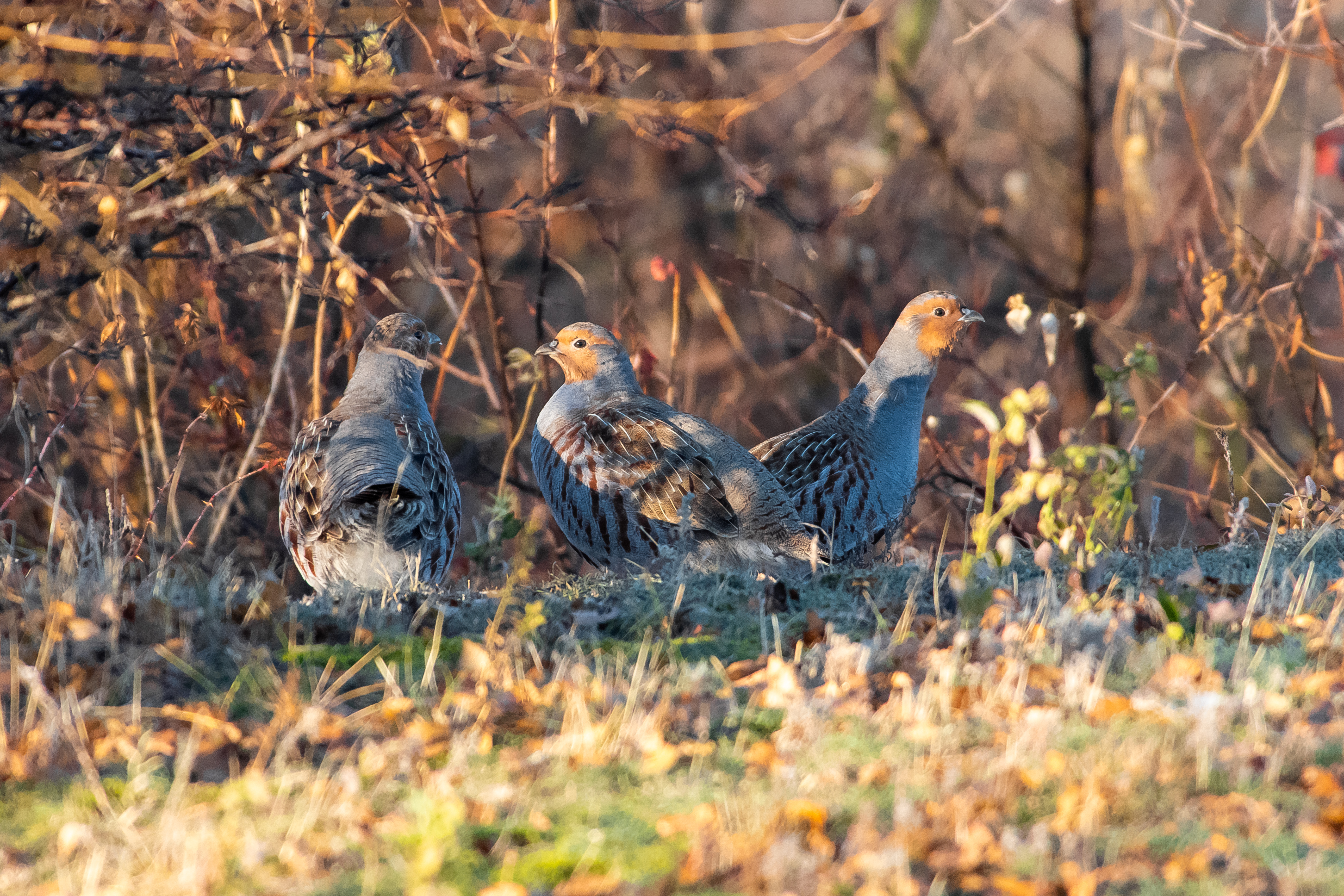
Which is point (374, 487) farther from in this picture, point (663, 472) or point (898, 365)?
point (898, 365)

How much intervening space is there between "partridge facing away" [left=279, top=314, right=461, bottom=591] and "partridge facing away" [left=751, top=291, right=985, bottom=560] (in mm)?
1692

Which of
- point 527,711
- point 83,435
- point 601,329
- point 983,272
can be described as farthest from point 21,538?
point 983,272

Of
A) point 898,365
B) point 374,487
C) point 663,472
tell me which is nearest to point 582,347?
point 663,472

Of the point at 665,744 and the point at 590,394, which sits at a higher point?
the point at 665,744

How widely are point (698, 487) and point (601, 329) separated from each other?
3.75 feet

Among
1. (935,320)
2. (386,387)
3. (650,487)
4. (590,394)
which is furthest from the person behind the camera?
(935,320)

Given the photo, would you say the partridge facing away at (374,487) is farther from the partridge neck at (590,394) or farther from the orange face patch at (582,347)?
the orange face patch at (582,347)

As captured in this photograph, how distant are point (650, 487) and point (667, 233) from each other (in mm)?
7606

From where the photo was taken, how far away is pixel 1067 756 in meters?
2.51

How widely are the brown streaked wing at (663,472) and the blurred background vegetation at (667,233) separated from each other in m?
0.54

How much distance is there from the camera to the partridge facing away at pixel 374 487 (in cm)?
511

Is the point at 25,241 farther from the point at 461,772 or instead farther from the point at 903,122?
the point at 903,122

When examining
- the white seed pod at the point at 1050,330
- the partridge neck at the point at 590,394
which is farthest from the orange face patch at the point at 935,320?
the white seed pod at the point at 1050,330

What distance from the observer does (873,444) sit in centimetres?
625
